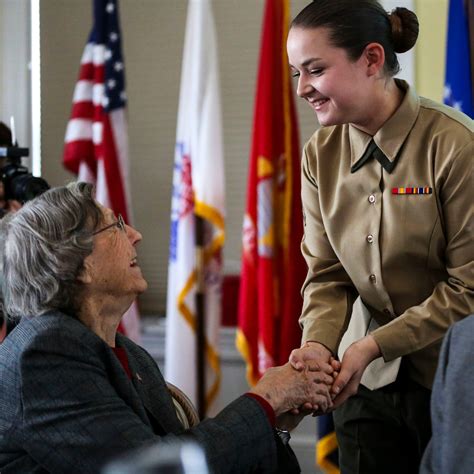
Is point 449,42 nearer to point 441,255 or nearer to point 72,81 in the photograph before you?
point 441,255

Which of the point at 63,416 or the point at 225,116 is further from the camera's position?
the point at 225,116

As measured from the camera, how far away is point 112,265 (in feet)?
6.04

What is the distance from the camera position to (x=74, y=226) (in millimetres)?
1774

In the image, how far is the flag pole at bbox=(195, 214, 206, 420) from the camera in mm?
3682

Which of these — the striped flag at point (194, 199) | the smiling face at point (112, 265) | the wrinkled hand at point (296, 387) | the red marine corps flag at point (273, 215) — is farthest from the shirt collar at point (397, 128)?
the striped flag at point (194, 199)

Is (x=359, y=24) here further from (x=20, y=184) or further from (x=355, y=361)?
(x=20, y=184)

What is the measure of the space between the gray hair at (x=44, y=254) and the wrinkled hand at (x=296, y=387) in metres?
0.49

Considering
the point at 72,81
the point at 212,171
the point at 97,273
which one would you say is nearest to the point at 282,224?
the point at 212,171

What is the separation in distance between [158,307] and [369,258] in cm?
251

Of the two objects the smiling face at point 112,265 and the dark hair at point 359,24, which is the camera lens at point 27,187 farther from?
the dark hair at point 359,24

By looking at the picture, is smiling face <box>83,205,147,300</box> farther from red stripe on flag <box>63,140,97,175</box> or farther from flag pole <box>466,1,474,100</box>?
red stripe on flag <box>63,140,97,175</box>

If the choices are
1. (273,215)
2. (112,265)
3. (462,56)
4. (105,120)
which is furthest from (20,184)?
(462,56)

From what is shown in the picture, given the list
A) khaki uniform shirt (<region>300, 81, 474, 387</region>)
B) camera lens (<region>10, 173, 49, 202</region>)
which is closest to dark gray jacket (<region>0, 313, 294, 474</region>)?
khaki uniform shirt (<region>300, 81, 474, 387</region>)

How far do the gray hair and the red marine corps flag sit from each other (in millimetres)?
1814
